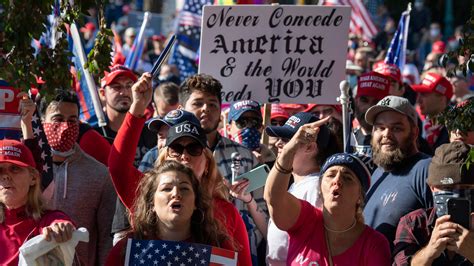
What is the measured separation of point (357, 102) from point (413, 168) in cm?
290

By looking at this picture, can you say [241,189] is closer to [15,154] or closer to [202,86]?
[202,86]

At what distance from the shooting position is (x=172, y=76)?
15.5 m

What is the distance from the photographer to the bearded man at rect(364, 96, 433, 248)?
7648mm

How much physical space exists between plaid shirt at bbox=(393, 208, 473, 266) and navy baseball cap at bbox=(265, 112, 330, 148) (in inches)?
51.9

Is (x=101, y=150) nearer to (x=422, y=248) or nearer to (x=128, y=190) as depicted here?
(x=128, y=190)

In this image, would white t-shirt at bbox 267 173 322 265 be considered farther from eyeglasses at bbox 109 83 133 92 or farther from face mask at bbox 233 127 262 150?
eyeglasses at bbox 109 83 133 92

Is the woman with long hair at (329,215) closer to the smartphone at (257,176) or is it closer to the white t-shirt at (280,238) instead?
the white t-shirt at (280,238)

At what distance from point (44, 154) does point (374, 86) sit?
12.5 feet

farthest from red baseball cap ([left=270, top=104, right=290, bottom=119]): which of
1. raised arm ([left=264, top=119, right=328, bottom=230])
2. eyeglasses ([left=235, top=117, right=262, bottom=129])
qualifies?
raised arm ([left=264, top=119, right=328, bottom=230])

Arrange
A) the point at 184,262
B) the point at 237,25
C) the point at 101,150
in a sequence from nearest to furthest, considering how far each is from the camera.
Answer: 1. the point at 184,262
2. the point at 101,150
3. the point at 237,25

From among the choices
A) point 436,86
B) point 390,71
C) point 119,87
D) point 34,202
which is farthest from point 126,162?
point 436,86

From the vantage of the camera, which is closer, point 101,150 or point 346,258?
point 346,258

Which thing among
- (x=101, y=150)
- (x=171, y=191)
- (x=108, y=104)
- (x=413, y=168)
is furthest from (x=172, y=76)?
(x=171, y=191)

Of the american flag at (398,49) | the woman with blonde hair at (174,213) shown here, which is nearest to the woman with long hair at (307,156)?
the woman with blonde hair at (174,213)
